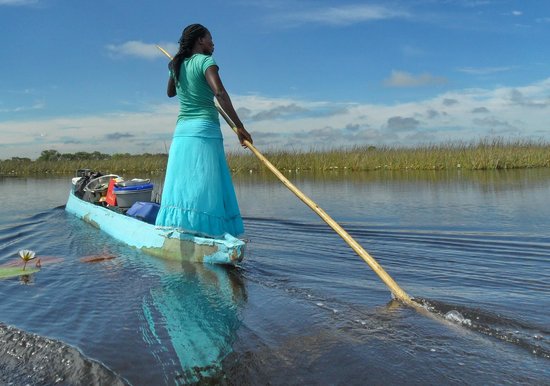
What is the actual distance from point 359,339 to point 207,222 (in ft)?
8.00

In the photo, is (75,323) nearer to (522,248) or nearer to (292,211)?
(522,248)

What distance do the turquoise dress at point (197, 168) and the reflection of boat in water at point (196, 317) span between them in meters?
0.48

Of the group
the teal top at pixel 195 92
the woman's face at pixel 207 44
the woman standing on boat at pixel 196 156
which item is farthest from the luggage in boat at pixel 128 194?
the woman's face at pixel 207 44

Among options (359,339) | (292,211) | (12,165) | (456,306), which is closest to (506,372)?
(359,339)

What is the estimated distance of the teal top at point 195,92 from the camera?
16.0ft

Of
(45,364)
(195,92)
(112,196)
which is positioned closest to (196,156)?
(195,92)

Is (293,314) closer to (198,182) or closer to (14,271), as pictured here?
(198,182)

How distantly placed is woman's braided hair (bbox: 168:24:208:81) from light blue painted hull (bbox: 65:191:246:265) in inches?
68.0

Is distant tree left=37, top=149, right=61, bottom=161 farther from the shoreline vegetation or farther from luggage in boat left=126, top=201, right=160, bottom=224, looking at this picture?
luggage in boat left=126, top=201, right=160, bottom=224

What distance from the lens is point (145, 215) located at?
22.5ft

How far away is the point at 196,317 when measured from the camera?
3.66 meters

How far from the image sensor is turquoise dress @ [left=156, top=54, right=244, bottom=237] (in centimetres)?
509

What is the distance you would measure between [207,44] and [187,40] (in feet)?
0.66

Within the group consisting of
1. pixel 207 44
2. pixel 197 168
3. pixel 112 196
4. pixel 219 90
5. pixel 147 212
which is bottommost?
pixel 147 212
